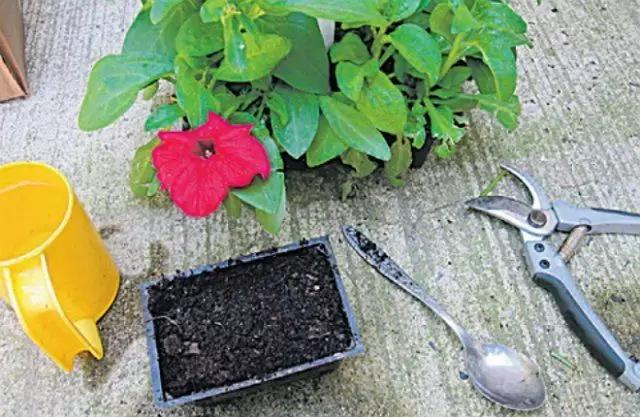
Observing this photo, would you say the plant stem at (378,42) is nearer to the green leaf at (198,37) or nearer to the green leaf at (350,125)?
the green leaf at (350,125)

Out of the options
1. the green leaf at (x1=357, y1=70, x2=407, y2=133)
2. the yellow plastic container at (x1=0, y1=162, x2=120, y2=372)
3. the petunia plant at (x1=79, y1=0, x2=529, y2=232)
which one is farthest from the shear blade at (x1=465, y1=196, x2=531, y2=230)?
the yellow plastic container at (x1=0, y1=162, x2=120, y2=372)

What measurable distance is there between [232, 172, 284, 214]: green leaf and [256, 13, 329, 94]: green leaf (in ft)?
0.48

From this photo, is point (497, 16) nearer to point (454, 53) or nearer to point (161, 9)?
point (454, 53)

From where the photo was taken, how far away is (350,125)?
900 millimetres

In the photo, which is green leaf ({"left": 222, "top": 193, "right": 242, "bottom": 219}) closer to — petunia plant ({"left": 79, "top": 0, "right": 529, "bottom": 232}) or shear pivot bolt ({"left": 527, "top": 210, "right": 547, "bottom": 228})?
petunia plant ({"left": 79, "top": 0, "right": 529, "bottom": 232})

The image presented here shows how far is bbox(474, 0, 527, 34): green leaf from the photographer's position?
86cm

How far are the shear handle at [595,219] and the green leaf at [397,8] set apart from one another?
368 millimetres

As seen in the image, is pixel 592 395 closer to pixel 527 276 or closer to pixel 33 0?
pixel 527 276

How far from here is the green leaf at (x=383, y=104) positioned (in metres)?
0.87

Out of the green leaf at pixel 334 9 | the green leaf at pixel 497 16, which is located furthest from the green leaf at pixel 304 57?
the green leaf at pixel 497 16

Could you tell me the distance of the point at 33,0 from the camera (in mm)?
1351

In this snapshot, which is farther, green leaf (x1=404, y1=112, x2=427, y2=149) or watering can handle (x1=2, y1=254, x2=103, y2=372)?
green leaf (x1=404, y1=112, x2=427, y2=149)

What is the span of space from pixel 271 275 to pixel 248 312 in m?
0.06

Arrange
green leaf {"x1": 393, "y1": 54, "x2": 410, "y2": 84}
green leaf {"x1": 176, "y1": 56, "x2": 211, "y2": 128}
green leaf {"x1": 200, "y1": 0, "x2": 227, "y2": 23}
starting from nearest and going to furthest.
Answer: green leaf {"x1": 200, "y1": 0, "x2": 227, "y2": 23} → green leaf {"x1": 176, "y1": 56, "x2": 211, "y2": 128} → green leaf {"x1": 393, "y1": 54, "x2": 410, "y2": 84}
